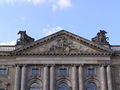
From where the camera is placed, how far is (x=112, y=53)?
50781 mm

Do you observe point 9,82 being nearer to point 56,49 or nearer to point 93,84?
point 56,49

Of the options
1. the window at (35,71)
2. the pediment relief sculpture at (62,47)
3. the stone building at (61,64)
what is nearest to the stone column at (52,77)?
the stone building at (61,64)

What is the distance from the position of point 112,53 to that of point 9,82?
16.9 meters

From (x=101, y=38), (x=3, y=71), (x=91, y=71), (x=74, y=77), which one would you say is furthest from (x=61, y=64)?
(x=3, y=71)

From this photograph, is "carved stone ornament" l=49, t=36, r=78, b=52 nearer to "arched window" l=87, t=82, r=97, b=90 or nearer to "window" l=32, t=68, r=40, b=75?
"window" l=32, t=68, r=40, b=75

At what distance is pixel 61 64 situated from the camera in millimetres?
50406

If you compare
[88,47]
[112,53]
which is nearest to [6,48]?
[88,47]

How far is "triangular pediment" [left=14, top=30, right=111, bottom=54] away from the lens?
51094mm

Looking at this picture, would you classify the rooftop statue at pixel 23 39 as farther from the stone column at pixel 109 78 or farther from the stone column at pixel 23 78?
the stone column at pixel 109 78

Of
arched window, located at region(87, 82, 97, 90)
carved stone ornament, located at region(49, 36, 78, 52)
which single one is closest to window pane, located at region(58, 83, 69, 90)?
arched window, located at region(87, 82, 97, 90)

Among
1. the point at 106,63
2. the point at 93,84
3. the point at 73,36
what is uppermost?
the point at 73,36

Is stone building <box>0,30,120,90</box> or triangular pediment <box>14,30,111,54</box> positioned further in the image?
triangular pediment <box>14,30,111,54</box>

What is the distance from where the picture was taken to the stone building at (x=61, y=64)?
49344 millimetres

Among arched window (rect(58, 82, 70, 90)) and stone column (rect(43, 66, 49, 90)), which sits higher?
stone column (rect(43, 66, 49, 90))
